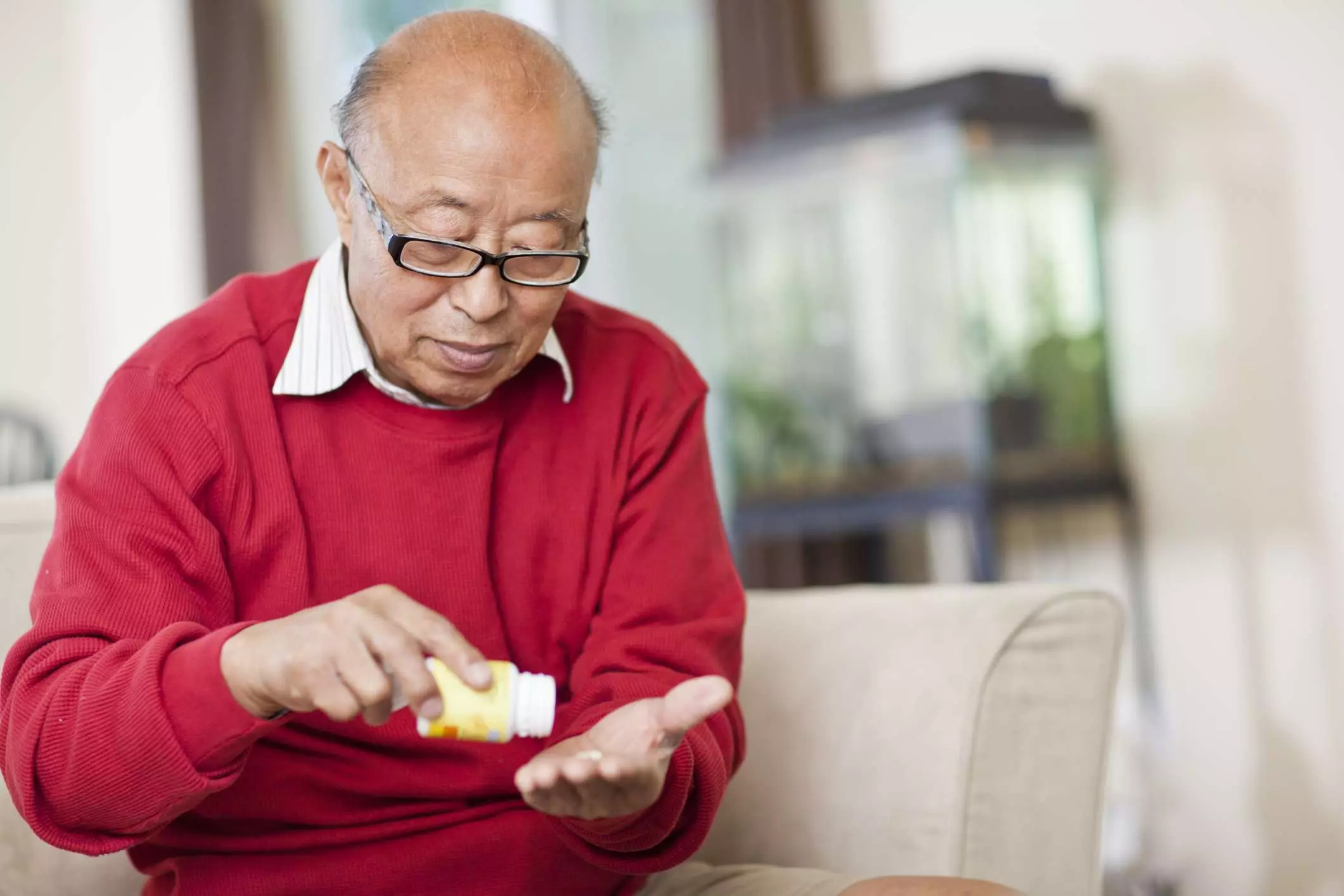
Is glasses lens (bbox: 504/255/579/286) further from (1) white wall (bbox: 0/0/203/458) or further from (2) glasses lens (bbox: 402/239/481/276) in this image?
(1) white wall (bbox: 0/0/203/458)

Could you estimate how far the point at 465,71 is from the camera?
1195 mm

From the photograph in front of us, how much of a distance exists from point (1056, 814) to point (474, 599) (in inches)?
23.9

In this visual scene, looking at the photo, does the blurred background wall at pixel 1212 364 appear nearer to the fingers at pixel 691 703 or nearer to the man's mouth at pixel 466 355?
the man's mouth at pixel 466 355

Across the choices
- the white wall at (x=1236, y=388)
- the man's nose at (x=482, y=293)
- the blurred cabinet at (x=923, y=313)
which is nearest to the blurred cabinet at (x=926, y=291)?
the blurred cabinet at (x=923, y=313)

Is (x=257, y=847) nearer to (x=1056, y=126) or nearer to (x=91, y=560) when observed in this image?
(x=91, y=560)

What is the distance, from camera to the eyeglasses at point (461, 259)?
1192mm

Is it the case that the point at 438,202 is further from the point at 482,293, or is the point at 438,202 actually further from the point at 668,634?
the point at 668,634

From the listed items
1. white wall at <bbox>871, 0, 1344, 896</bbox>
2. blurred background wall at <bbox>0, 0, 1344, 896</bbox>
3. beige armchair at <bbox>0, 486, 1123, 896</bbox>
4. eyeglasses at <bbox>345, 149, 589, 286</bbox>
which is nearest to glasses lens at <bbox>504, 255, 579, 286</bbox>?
eyeglasses at <bbox>345, 149, 589, 286</bbox>

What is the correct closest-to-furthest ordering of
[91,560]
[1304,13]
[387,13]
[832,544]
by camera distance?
[91,560] < [1304,13] < [832,544] < [387,13]

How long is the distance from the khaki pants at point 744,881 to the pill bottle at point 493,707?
0.42 metres

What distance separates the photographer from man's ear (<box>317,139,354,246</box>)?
1.30 metres

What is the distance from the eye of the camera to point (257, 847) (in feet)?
4.10

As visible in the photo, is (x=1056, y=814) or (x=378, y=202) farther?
(x=1056, y=814)

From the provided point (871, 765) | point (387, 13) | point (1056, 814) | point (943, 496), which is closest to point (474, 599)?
point (871, 765)
